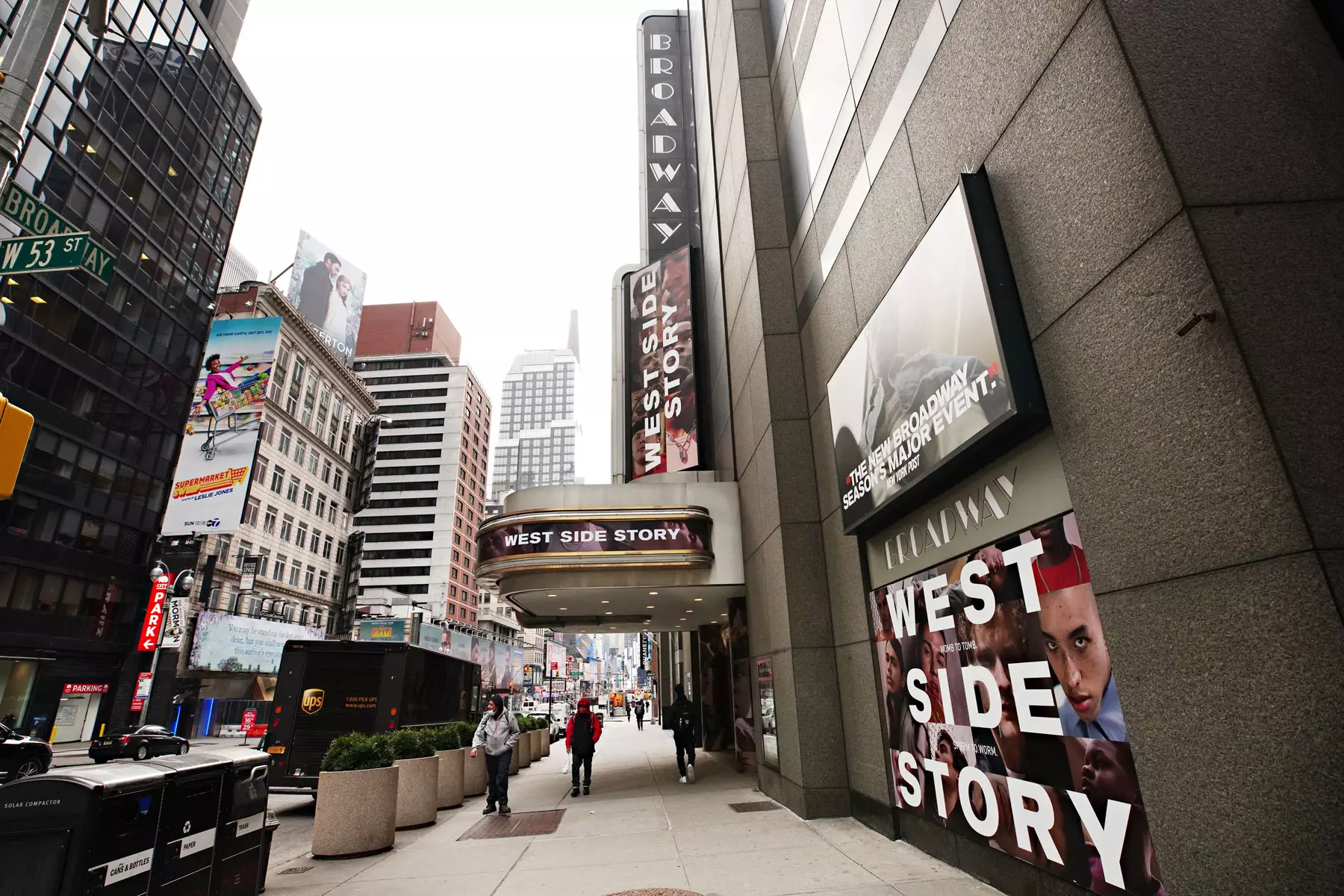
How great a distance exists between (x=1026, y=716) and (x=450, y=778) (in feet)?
38.5

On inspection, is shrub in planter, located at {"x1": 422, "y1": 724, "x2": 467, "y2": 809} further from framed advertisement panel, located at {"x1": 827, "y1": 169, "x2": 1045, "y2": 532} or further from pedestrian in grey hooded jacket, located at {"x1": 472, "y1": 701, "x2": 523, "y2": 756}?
framed advertisement panel, located at {"x1": 827, "y1": 169, "x2": 1045, "y2": 532}

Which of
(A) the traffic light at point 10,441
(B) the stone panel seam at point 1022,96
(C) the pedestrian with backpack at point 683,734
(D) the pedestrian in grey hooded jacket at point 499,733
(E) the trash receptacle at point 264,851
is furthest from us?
(C) the pedestrian with backpack at point 683,734

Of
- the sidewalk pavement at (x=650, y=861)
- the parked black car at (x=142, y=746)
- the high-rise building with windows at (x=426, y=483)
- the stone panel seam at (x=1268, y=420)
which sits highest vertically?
the high-rise building with windows at (x=426, y=483)

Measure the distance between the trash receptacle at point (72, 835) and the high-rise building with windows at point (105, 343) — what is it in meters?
40.6

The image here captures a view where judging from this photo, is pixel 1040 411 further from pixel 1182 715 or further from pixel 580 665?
pixel 580 665

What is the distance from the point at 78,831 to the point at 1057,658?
6927 millimetres

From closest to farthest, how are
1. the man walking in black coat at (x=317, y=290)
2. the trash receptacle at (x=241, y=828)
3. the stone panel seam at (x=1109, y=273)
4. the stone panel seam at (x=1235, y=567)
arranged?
1. the stone panel seam at (x=1235, y=567)
2. the stone panel seam at (x=1109, y=273)
3. the trash receptacle at (x=241, y=828)
4. the man walking in black coat at (x=317, y=290)

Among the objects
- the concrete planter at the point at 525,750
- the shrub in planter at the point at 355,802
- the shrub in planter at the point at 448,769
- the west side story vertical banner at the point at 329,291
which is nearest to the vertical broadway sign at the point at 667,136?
the shrub in planter at the point at 448,769

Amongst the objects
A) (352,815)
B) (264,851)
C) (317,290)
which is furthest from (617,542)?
(317,290)

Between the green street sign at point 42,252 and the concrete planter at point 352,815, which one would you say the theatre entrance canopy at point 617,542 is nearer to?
the concrete planter at point 352,815

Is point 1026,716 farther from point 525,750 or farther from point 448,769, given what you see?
point 525,750

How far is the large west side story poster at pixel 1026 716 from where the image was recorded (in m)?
4.46

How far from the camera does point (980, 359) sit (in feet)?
18.1

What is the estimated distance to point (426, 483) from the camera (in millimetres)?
110125
